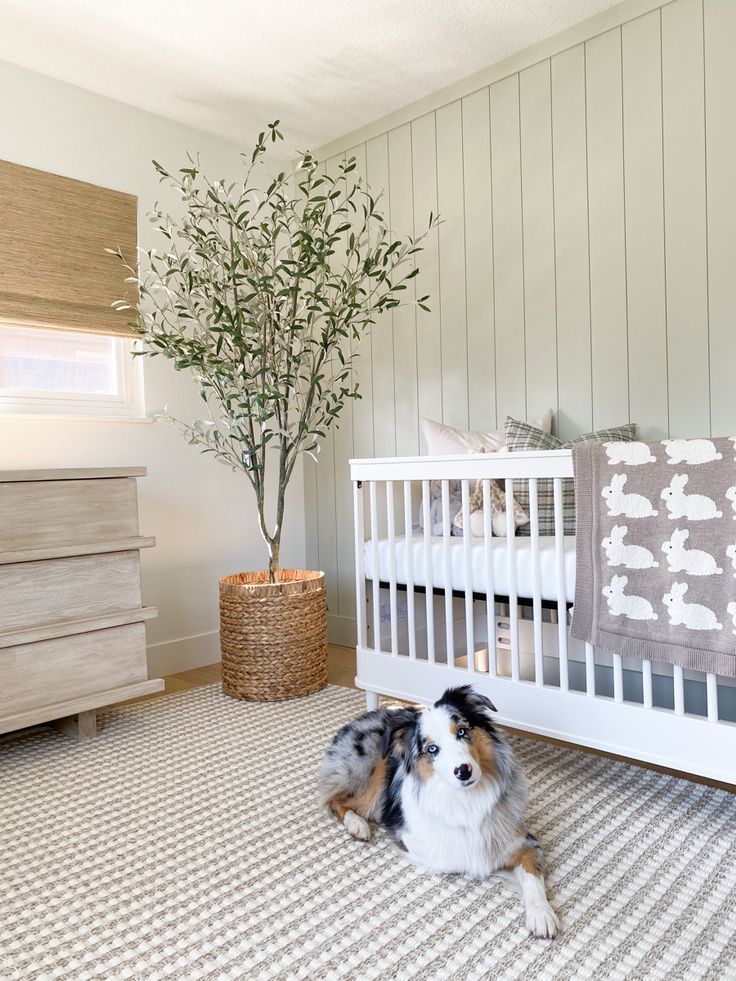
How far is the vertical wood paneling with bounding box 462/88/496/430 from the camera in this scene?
2.76 metres

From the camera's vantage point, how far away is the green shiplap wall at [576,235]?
222cm

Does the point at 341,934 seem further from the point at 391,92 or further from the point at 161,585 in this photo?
the point at 391,92

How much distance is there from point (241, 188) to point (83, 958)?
296 centimetres

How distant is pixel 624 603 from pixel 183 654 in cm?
197

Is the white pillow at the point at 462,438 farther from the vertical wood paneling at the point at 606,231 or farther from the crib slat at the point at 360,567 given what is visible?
the crib slat at the point at 360,567

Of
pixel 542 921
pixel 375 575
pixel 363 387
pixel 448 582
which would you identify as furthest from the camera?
pixel 363 387

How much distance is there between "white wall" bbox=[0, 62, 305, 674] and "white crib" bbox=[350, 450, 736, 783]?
39.3 inches

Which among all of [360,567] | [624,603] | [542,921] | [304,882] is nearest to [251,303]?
[360,567]

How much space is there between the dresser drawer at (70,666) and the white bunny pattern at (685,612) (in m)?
1.59

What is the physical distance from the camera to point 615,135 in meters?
2.40

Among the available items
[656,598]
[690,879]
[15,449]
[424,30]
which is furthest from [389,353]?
[690,879]

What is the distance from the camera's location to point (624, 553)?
5.37 ft

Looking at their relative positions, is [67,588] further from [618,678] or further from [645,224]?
[645,224]

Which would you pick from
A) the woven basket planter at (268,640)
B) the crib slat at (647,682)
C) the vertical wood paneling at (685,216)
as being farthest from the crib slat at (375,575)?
the vertical wood paneling at (685,216)
